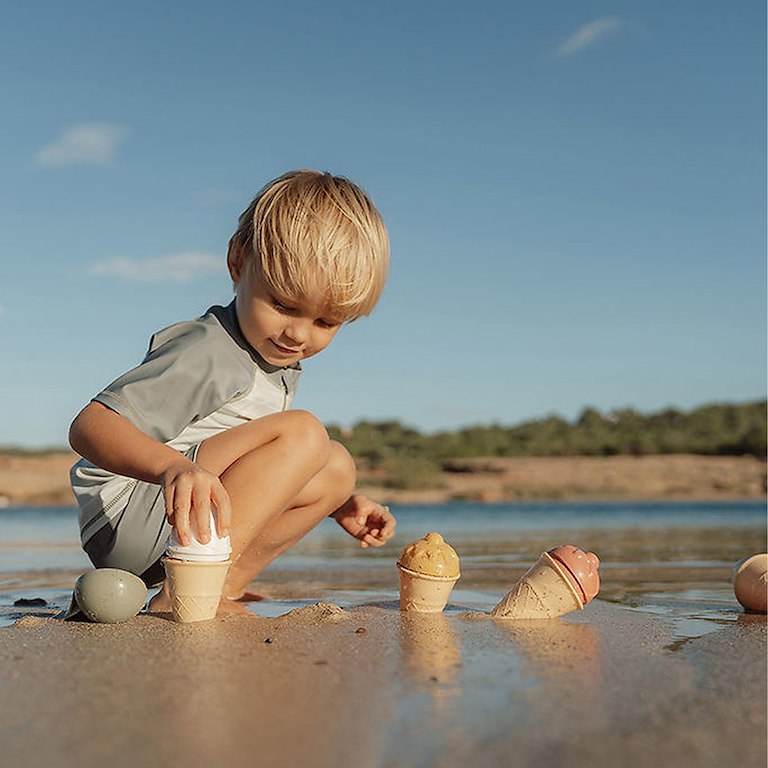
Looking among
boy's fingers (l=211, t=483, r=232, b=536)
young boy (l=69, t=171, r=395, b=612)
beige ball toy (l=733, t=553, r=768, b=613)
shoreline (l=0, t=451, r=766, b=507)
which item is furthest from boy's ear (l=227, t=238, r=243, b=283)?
shoreline (l=0, t=451, r=766, b=507)

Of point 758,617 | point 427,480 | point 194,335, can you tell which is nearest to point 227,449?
point 194,335

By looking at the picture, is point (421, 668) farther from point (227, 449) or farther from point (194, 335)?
point (194, 335)

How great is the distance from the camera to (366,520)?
3227mm

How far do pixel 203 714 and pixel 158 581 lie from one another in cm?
164

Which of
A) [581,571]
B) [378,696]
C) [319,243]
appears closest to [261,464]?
[319,243]

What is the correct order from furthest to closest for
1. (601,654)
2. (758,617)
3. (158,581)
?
(158,581)
(758,617)
(601,654)

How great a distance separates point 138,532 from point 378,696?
142cm

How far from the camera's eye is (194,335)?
107 inches

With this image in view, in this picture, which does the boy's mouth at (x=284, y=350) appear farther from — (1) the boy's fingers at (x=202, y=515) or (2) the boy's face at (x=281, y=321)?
(1) the boy's fingers at (x=202, y=515)

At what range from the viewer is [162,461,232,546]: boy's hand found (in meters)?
2.11

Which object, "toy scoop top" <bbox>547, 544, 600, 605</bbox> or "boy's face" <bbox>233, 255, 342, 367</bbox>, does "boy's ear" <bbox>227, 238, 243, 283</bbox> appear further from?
"toy scoop top" <bbox>547, 544, 600, 605</bbox>

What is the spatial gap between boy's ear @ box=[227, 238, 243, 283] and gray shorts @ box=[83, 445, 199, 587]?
59 cm

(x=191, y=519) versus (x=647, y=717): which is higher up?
(x=191, y=519)

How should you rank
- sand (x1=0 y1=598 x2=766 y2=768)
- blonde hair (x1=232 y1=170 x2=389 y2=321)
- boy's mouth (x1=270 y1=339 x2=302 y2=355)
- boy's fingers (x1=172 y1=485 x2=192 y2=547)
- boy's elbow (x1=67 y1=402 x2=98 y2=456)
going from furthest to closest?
boy's mouth (x1=270 y1=339 x2=302 y2=355), blonde hair (x1=232 y1=170 x2=389 y2=321), boy's elbow (x1=67 y1=402 x2=98 y2=456), boy's fingers (x1=172 y1=485 x2=192 y2=547), sand (x1=0 y1=598 x2=766 y2=768)
